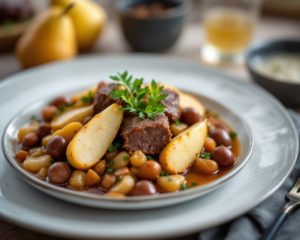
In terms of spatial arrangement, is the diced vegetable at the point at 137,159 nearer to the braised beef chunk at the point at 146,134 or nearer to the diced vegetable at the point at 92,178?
the braised beef chunk at the point at 146,134

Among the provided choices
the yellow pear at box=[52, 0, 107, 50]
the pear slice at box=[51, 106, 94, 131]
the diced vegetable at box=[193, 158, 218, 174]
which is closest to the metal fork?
the diced vegetable at box=[193, 158, 218, 174]

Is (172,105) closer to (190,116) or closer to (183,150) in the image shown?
(190,116)

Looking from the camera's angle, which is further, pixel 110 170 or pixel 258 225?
pixel 110 170

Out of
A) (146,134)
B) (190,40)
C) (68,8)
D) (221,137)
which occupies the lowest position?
(190,40)

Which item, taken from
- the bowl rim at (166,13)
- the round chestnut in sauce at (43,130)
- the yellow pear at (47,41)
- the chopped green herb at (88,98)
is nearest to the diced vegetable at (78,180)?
the round chestnut in sauce at (43,130)

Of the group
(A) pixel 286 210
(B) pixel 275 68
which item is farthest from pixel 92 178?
(B) pixel 275 68

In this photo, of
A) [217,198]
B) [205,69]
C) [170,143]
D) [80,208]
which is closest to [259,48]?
[205,69]

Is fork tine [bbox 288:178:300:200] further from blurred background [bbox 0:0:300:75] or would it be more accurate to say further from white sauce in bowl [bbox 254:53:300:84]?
blurred background [bbox 0:0:300:75]
